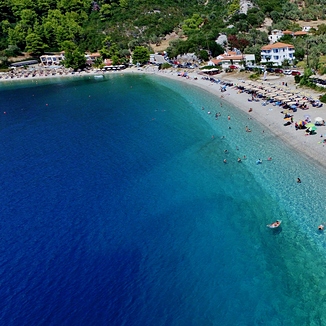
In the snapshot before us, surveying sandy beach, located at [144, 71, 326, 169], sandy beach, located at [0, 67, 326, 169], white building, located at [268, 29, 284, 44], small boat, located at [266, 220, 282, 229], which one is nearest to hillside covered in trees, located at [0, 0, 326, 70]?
white building, located at [268, 29, 284, 44]

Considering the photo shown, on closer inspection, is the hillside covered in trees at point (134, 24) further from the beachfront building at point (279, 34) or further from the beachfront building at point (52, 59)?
the beachfront building at point (52, 59)

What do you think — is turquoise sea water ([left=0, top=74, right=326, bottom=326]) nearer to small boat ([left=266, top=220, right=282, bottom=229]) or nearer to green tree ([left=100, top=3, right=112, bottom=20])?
small boat ([left=266, top=220, right=282, bottom=229])

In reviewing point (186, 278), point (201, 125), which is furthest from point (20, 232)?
point (201, 125)

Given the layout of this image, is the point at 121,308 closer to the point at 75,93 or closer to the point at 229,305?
the point at 229,305

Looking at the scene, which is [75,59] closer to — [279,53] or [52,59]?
[52,59]

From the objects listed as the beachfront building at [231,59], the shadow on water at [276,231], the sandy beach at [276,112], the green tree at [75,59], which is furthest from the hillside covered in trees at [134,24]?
the shadow on water at [276,231]
